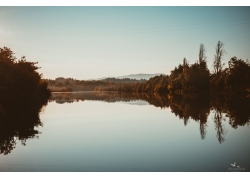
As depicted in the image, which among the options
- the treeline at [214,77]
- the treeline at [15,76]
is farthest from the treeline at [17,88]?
the treeline at [214,77]

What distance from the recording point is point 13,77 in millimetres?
30562

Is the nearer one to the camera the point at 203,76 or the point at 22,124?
the point at 22,124

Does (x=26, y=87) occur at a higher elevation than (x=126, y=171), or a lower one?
higher

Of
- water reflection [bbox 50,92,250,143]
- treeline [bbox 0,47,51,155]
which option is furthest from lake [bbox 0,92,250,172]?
treeline [bbox 0,47,51,155]

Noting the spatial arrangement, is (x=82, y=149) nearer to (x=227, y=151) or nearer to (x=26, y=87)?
(x=227, y=151)

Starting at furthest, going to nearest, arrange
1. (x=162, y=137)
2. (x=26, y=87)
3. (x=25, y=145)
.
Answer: (x=26, y=87) < (x=162, y=137) < (x=25, y=145)

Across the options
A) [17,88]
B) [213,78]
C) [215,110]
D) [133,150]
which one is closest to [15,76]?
[17,88]

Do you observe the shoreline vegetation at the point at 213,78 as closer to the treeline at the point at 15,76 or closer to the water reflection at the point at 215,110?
the water reflection at the point at 215,110

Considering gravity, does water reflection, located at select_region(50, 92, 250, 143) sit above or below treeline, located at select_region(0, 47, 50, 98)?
below

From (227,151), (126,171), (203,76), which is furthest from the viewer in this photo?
(203,76)

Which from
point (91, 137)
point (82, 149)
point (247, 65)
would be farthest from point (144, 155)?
point (247, 65)

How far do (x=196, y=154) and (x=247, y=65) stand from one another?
124 ft

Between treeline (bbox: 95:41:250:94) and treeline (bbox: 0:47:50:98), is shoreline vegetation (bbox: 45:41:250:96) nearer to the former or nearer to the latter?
treeline (bbox: 95:41:250:94)
